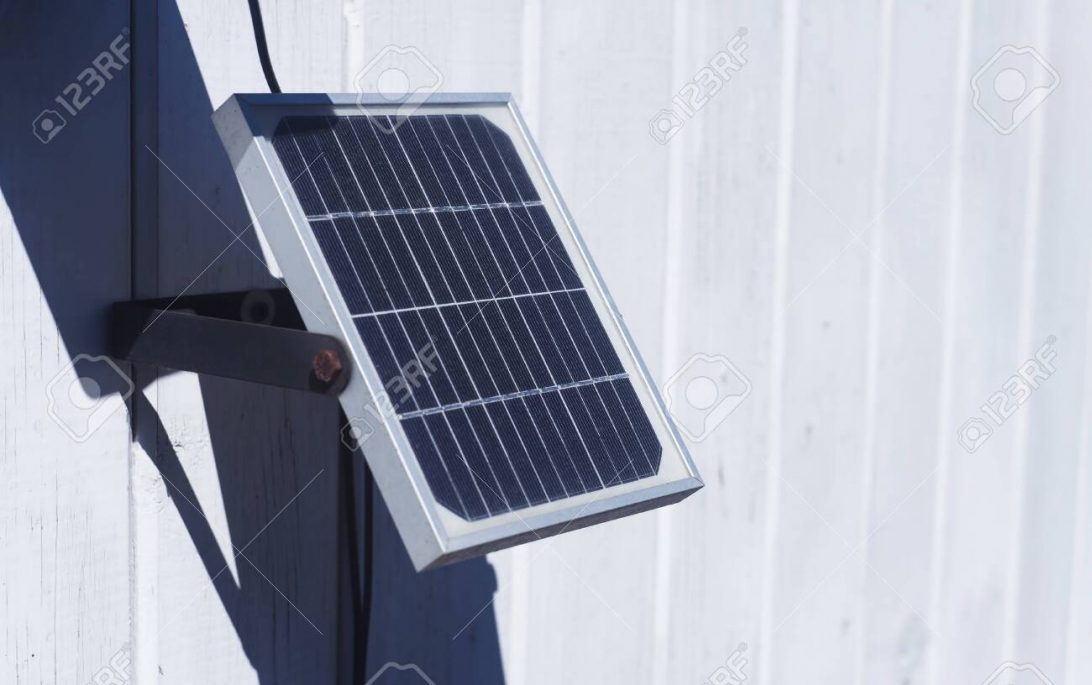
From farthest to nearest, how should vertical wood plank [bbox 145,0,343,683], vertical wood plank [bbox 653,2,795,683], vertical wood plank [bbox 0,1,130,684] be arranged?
vertical wood plank [bbox 653,2,795,683]
vertical wood plank [bbox 145,0,343,683]
vertical wood plank [bbox 0,1,130,684]

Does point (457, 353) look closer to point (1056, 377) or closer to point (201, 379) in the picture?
point (201, 379)

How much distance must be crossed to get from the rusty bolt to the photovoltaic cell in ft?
0.10

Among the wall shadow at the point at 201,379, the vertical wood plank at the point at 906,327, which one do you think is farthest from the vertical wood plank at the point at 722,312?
the wall shadow at the point at 201,379

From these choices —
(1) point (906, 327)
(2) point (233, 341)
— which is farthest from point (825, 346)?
(2) point (233, 341)

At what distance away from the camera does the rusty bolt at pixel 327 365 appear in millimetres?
923

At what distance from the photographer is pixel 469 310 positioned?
107 cm

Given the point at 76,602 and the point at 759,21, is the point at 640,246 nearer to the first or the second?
the point at 759,21

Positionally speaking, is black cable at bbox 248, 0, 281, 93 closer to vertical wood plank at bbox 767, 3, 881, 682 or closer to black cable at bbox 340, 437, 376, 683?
black cable at bbox 340, 437, 376, 683

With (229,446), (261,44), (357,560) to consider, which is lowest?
(357,560)

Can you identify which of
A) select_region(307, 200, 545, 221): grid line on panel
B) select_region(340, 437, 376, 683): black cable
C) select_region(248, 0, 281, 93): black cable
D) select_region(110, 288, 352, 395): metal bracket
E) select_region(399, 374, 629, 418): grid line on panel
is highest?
select_region(248, 0, 281, 93): black cable

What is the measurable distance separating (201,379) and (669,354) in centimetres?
70

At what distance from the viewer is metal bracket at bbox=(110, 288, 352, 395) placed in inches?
36.7

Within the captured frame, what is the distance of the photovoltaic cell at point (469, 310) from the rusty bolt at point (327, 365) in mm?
31

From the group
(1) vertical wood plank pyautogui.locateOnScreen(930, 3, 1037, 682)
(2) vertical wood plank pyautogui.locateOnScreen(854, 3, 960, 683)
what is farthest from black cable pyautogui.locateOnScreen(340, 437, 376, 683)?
(1) vertical wood plank pyautogui.locateOnScreen(930, 3, 1037, 682)
